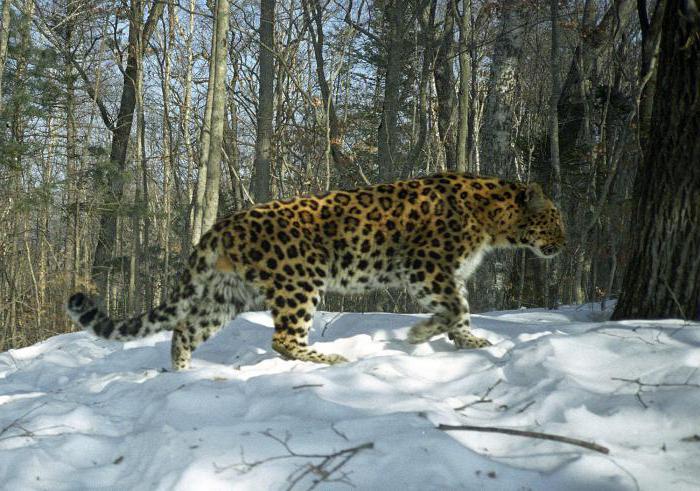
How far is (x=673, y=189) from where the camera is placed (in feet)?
16.3

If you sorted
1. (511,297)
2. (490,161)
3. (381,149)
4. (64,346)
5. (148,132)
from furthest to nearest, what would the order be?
1. (148,132)
2. (511,297)
3. (381,149)
4. (490,161)
5. (64,346)

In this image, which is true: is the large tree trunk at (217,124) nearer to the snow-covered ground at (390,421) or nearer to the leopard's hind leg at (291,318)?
the leopard's hind leg at (291,318)

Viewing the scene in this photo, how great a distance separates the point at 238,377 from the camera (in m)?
4.86

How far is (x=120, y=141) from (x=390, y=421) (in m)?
17.1

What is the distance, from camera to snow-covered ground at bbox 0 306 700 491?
9.02 ft

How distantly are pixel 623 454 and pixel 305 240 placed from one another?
332 centimetres

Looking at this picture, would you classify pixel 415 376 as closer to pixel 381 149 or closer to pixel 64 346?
pixel 64 346

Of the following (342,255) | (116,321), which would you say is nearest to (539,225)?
(342,255)

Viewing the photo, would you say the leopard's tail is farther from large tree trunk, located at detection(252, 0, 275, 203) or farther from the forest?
large tree trunk, located at detection(252, 0, 275, 203)

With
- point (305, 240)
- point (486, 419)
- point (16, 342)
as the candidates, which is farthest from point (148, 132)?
point (486, 419)

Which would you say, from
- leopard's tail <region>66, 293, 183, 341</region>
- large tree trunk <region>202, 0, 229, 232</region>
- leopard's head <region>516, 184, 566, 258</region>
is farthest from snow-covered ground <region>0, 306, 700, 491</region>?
large tree trunk <region>202, 0, 229, 232</region>

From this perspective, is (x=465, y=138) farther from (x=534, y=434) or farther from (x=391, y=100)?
(x=534, y=434)

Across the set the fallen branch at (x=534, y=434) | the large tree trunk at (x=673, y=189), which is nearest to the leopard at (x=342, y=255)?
the large tree trunk at (x=673, y=189)

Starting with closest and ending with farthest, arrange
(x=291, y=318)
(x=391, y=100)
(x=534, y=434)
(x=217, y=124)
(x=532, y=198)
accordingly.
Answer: (x=534, y=434) → (x=291, y=318) → (x=532, y=198) → (x=217, y=124) → (x=391, y=100)
